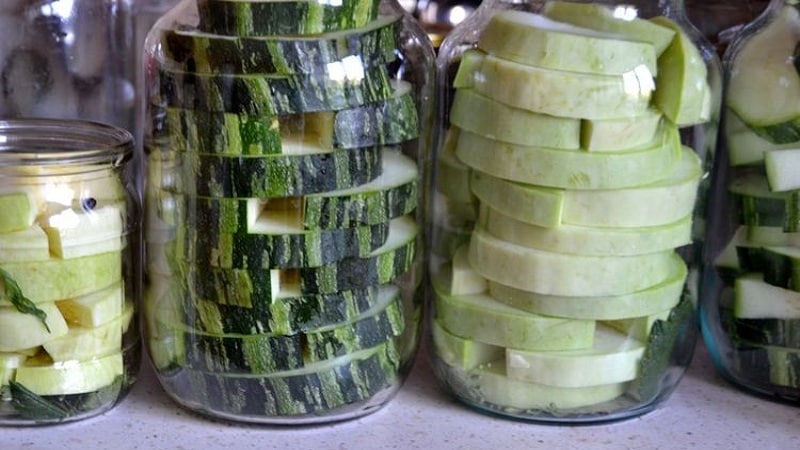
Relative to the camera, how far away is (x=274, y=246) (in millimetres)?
909

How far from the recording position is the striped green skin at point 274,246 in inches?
35.8

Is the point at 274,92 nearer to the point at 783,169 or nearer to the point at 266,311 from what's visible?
the point at 266,311

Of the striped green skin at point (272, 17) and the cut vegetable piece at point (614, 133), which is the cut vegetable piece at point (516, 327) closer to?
the cut vegetable piece at point (614, 133)

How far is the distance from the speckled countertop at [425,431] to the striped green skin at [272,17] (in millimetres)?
319

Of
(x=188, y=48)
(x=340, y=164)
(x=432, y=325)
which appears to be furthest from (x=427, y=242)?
(x=188, y=48)

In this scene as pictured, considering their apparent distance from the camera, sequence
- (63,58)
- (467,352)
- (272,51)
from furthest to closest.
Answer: (63,58) < (467,352) < (272,51)

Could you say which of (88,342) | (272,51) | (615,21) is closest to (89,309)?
(88,342)

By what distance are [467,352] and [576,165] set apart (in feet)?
0.61

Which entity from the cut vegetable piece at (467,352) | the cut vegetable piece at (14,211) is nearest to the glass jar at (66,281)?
the cut vegetable piece at (14,211)

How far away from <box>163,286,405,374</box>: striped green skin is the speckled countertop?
0.06 meters

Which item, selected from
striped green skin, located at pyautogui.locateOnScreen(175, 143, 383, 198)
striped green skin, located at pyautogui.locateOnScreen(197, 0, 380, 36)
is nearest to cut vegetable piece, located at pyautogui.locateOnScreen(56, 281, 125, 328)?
striped green skin, located at pyautogui.locateOnScreen(175, 143, 383, 198)

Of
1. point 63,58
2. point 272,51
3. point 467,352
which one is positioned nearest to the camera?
point 272,51

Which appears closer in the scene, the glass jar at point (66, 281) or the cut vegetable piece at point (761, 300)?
the glass jar at point (66, 281)

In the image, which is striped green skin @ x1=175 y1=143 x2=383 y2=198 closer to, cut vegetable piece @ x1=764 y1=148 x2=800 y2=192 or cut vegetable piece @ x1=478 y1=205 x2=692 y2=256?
cut vegetable piece @ x1=478 y1=205 x2=692 y2=256
